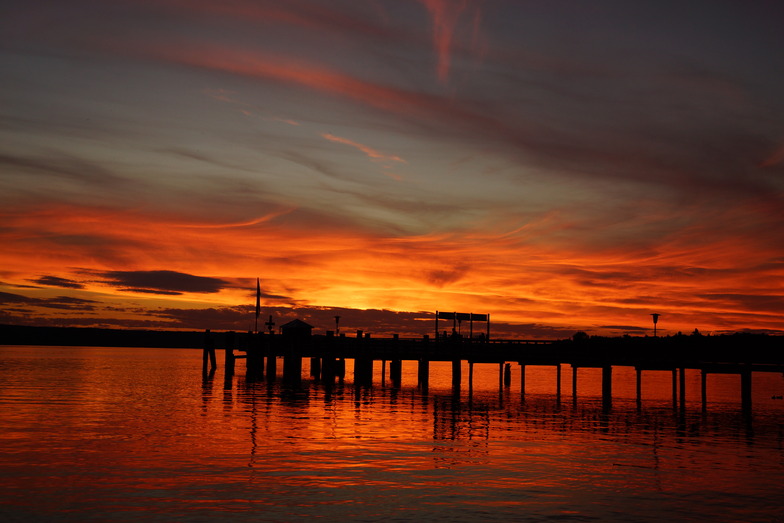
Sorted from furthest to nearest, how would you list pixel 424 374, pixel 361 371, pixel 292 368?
pixel 292 368
pixel 424 374
pixel 361 371

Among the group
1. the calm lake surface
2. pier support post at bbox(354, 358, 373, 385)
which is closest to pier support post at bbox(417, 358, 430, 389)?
pier support post at bbox(354, 358, 373, 385)

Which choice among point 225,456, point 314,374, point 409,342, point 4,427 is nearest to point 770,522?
point 225,456

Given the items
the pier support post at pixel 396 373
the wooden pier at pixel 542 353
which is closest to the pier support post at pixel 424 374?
the wooden pier at pixel 542 353

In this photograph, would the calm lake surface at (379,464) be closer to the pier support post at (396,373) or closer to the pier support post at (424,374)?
the pier support post at (424,374)

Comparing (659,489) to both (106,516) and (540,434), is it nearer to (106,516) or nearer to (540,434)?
(540,434)

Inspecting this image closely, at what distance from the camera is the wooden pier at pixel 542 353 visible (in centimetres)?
5078

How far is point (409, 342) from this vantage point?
6519 cm

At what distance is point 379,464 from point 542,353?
35.5 metres

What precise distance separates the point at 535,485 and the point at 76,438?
18.9 m

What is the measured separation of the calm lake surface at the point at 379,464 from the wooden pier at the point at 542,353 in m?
6.36

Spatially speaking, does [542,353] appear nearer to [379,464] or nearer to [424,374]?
[424,374]

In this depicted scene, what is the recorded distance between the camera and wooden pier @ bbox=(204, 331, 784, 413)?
50781mm

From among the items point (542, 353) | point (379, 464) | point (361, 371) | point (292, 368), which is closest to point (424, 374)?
point (361, 371)

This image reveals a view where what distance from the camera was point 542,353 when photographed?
58.8 meters
